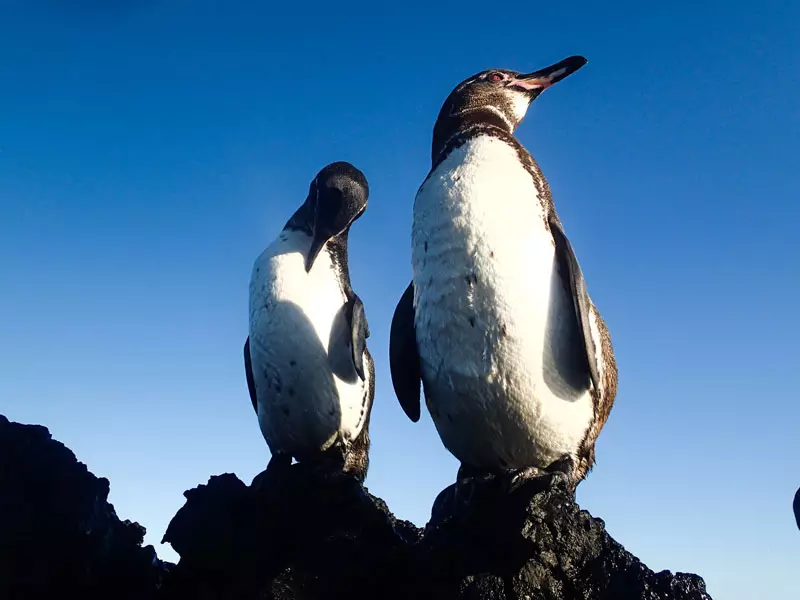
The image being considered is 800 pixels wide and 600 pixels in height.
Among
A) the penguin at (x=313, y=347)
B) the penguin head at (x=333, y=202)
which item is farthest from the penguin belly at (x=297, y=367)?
the penguin head at (x=333, y=202)

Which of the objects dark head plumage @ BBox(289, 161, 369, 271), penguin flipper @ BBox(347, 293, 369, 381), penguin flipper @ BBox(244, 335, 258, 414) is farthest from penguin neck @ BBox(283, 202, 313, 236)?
penguin flipper @ BBox(244, 335, 258, 414)

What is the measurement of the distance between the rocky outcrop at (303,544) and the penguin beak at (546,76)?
235 cm

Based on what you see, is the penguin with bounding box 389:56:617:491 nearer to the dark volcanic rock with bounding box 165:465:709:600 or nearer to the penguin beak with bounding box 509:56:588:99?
the dark volcanic rock with bounding box 165:465:709:600

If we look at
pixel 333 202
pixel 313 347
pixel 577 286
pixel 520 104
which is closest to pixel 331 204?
pixel 333 202

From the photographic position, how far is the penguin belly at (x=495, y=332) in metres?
3.34

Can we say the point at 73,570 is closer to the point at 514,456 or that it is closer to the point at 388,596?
the point at 388,596

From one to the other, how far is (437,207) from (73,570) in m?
2.34

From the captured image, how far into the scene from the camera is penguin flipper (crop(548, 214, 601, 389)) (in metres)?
3.41

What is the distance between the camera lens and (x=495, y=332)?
3330 mm

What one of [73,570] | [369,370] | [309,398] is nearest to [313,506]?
[73,570]

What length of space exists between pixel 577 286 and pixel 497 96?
1424 mm

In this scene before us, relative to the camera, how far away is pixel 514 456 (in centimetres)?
341

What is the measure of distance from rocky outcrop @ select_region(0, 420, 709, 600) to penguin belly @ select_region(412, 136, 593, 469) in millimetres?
310

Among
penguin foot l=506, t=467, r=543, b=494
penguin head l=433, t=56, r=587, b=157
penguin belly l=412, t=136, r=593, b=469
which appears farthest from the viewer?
penguin head l=433, t=56, r=587, b=157
